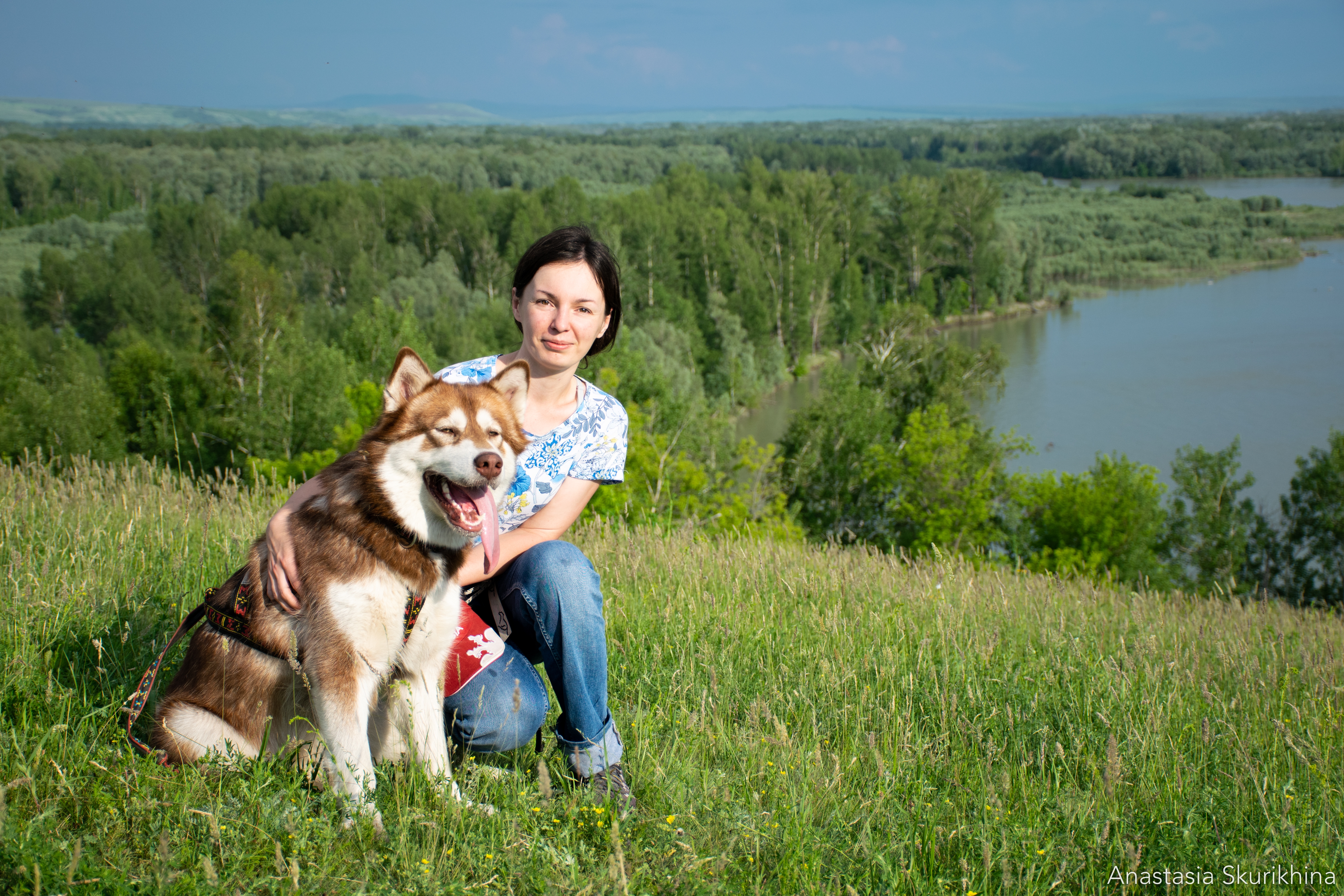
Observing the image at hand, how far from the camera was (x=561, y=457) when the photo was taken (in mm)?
3510

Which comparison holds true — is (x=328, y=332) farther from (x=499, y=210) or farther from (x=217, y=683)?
(x=217, y=683)

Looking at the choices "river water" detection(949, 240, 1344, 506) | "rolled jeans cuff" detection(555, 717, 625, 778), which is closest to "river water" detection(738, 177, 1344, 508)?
"river water" detection(949, 240, 1344, 506)

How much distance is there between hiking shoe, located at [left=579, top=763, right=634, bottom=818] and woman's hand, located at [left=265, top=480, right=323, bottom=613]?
117 cm

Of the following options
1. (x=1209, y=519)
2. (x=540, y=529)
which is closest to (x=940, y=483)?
(x=1209, y=519)

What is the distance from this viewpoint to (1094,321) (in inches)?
3339

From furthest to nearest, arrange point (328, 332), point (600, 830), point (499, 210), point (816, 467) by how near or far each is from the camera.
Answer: point (499, 210), point (328, 332), point (816, 467), point (600, 830)

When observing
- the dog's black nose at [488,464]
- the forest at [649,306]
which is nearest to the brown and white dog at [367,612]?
the dog's black nose at [488,464]

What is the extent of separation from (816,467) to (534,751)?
4041cm

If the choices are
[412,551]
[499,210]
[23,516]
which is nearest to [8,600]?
[23,516]

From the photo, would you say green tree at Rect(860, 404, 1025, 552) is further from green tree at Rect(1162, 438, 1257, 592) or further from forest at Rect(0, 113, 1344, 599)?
green tree at Rect(1162, 438, 1257, 592)

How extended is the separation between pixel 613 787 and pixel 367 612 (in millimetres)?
1046

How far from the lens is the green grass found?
99.3 inches

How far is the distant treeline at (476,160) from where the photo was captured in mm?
99812

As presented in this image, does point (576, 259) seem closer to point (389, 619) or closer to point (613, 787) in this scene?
point (389, 619)
